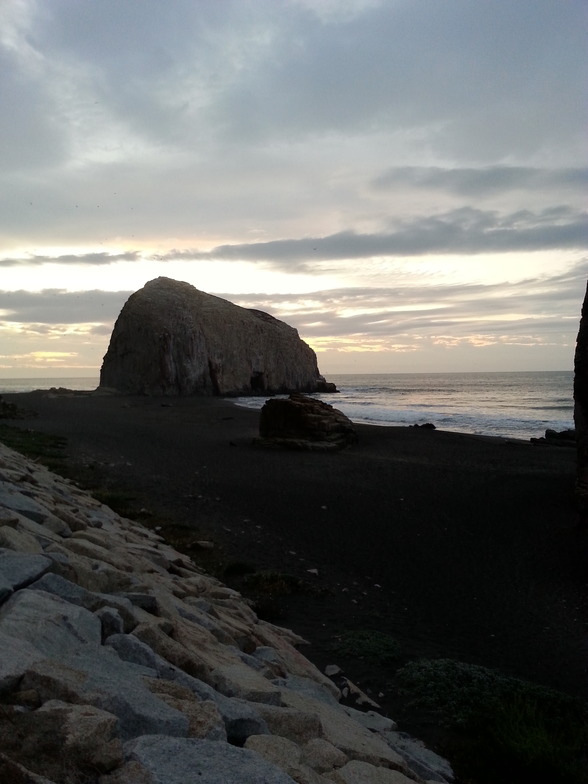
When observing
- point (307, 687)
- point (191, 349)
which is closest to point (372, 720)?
point (307, 687)

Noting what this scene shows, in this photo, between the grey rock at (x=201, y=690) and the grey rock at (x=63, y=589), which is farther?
the grey rock at (x=63, y=589)

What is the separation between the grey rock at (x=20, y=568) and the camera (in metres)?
3.30

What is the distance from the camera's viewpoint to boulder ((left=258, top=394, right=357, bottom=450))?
20891 millimetres

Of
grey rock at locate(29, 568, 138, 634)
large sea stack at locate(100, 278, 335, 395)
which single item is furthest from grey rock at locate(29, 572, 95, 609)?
large sea stack at locate(100, 278, 335, 395)

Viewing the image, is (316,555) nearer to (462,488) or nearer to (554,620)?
(554,620)

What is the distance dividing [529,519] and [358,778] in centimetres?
960

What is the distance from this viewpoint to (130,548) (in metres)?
6.53

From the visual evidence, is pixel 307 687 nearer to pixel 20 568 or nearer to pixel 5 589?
pixel 20 568

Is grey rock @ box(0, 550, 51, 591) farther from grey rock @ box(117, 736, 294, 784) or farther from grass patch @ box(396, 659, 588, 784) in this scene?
grass patch @ box(396, 659, 588, 784)

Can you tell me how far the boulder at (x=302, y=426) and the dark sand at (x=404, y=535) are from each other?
3.27 ft

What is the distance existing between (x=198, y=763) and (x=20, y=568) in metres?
1.81

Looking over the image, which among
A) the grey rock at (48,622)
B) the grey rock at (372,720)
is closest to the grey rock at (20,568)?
the grey rock at (48,622)

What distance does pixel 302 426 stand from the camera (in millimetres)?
21422

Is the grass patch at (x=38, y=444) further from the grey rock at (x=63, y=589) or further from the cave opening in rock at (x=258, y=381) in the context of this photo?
the cave opening in rock at (x=258, y=381)
